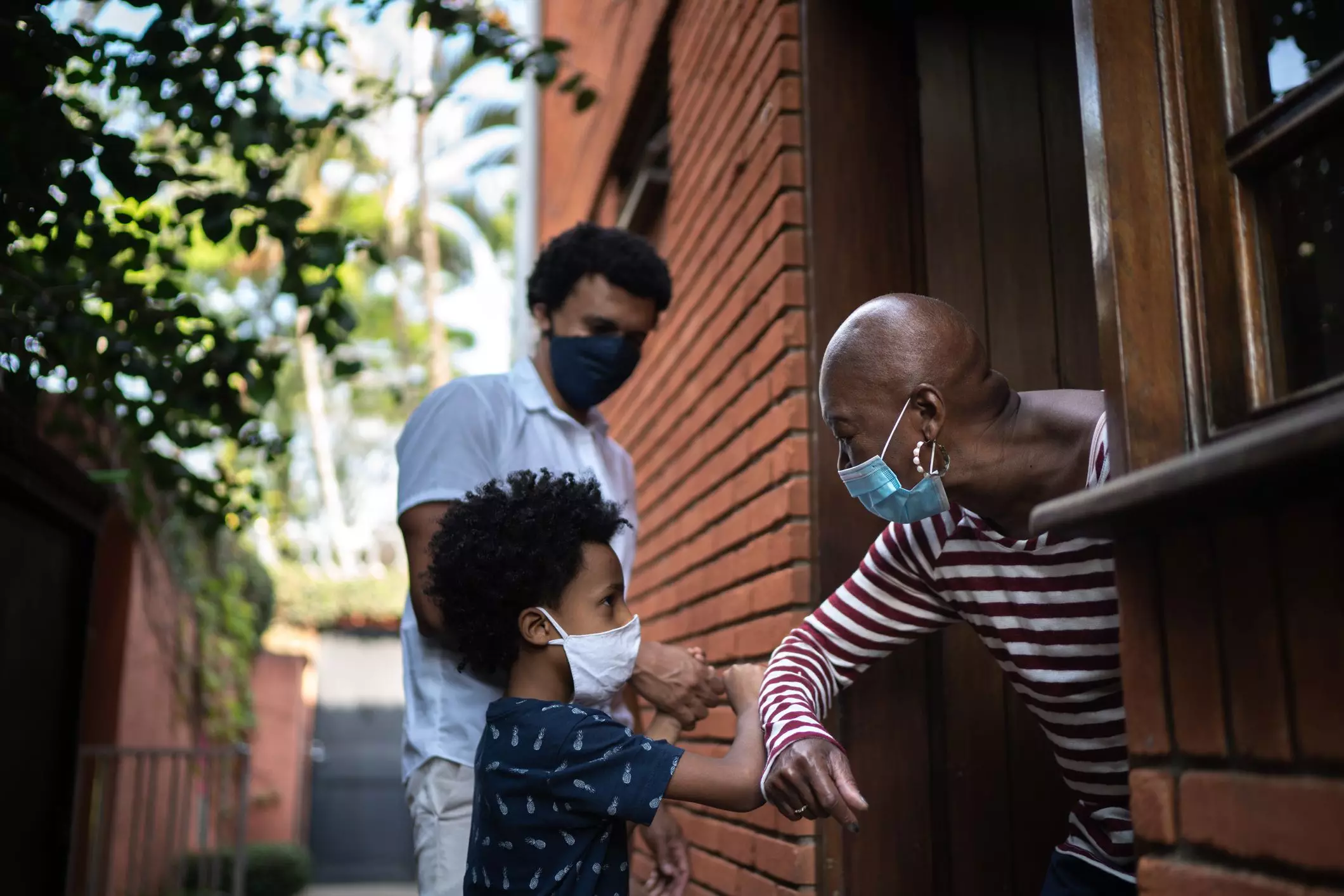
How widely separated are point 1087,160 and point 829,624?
1008 millimetres

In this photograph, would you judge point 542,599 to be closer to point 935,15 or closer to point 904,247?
point 904,247

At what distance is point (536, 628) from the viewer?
2211 mm

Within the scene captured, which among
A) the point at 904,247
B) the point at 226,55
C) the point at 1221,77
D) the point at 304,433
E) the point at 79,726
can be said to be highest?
the point at 304,433

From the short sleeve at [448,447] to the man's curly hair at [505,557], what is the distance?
167mm

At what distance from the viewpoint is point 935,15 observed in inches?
119

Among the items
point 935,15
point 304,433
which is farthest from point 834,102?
point 304,433

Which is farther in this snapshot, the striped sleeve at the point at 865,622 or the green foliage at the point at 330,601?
the green foliage at the point at 330,601

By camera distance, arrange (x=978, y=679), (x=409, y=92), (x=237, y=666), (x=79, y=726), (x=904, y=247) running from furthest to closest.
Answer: (x=237, y=666), (x=409, y=92), (x=79, y=726), (x=904, y=247), (x=978, y=679)

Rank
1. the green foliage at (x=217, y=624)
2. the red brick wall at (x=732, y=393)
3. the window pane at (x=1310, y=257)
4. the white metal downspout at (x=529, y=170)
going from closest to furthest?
the window pane at (x=1310, y=257) → the red brick wall at (x=732, y=393) → the white metal downspout at (x=529, y=170) → the green foliage at (x=217, y=624)

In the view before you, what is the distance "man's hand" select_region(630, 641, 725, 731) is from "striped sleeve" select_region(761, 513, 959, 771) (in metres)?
0.26

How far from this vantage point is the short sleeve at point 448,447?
2.50 metres

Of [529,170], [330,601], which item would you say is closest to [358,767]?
[330,601]

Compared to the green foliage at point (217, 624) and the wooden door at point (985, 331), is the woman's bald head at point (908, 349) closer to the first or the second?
the wooden door at point (985, 331)

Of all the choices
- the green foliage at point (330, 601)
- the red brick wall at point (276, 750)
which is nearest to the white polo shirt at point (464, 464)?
the red brick wall at point (276, 750)
